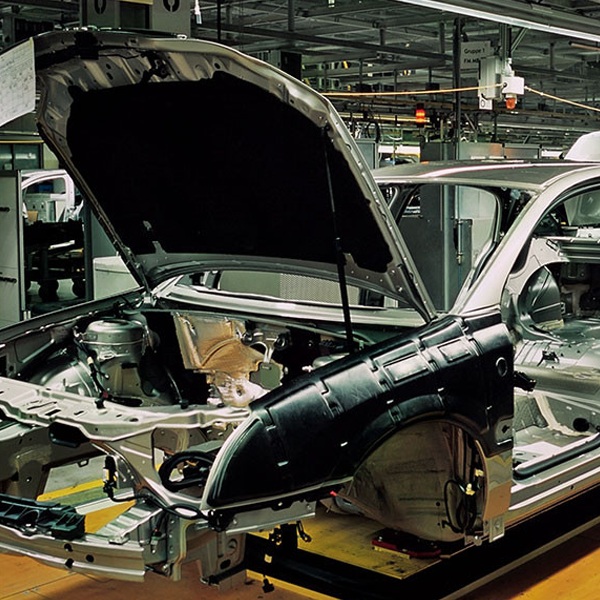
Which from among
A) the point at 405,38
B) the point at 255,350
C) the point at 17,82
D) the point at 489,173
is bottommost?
the point at 255,350

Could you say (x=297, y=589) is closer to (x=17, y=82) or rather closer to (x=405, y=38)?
(x=17, y=82)

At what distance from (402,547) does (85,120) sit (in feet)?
7.54

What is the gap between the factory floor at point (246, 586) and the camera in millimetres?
4023

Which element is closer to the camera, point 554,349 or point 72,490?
point 554,349

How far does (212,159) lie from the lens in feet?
12.0

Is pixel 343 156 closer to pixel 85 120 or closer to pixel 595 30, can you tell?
pixel 85 120

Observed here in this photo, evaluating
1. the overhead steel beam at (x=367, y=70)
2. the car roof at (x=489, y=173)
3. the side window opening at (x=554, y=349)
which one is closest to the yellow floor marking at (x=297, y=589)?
the side window opening at (x=554, y=349)

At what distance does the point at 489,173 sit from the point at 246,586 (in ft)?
7.08

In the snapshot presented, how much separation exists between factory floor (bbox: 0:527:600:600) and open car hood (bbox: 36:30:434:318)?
1.37 m

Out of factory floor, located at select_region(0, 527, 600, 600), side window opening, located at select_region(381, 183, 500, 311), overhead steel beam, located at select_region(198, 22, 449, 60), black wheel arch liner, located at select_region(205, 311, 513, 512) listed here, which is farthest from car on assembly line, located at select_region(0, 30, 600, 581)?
overhead steel beam, located at select_region(198, 22, 449, 60)

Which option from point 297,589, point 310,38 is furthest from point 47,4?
point 297,589

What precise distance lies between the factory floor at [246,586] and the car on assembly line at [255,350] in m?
0.36

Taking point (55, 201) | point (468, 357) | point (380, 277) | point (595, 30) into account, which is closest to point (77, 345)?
point (380, 277)

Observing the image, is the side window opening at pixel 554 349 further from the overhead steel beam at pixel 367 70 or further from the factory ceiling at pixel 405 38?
the overhead steel beam at pixel 367 70
